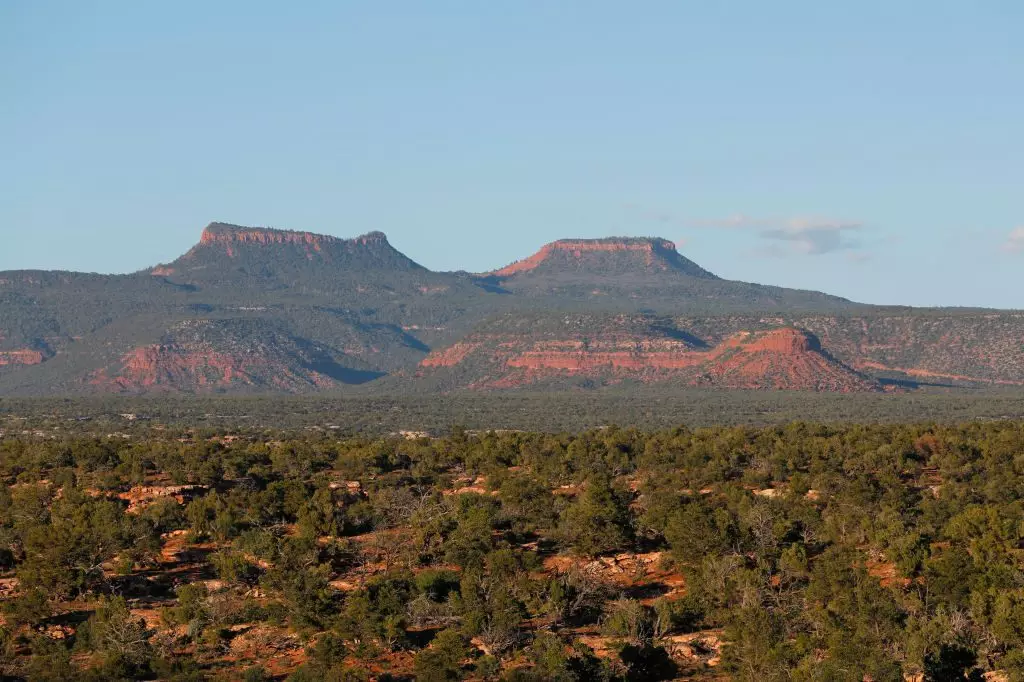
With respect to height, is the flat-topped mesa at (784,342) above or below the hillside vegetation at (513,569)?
above

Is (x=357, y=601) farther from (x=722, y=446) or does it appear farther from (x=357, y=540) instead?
(x=722, y=446)

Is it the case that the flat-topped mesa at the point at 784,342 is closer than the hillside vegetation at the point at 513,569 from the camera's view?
No

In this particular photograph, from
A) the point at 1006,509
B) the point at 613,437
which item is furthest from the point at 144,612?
the point at 613,437

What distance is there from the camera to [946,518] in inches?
1965

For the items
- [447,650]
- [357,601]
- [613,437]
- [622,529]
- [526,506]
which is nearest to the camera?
[447,650]

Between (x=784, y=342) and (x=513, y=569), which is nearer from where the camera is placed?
(x=513, y=569)

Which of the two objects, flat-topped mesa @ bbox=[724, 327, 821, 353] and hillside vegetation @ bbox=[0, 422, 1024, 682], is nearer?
hillside vegetation @ bbox=[0, 422, 1024, 682]

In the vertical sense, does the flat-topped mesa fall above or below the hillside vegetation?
above

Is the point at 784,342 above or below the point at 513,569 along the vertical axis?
above

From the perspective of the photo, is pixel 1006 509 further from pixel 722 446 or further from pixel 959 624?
pixel 722 446

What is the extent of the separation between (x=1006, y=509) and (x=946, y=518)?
6.29ft

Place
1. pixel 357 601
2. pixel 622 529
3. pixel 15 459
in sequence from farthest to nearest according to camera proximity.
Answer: pixel 15 459 → pixel 622 529 → pixel 357 601

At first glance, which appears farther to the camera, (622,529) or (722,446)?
(722,446)

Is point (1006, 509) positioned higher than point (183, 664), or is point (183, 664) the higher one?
point (1006, 509)
